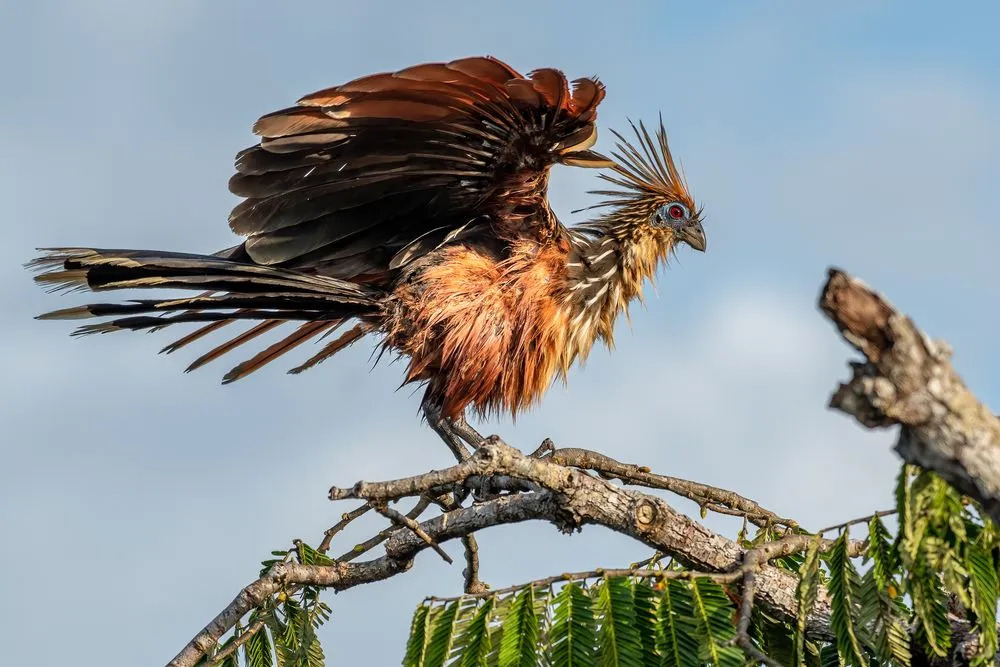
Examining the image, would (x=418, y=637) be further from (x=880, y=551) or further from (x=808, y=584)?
(x=880, y=551)

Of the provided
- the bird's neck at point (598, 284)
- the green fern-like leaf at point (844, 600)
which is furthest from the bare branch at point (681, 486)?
the bird's neck at point (598, 284)

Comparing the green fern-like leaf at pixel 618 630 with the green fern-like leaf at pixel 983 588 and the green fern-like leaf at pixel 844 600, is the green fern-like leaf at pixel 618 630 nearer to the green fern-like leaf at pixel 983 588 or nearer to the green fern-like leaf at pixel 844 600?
the green fern-like leaf at pixel 844 600

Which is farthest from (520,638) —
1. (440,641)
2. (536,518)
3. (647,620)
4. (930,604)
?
(930,604)

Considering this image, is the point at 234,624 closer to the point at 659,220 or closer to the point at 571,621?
the point at 571,621

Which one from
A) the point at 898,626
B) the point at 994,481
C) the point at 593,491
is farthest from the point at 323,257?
the point at 994,481

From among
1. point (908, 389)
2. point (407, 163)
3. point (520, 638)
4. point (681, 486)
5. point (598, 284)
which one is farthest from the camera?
point (598, 284)

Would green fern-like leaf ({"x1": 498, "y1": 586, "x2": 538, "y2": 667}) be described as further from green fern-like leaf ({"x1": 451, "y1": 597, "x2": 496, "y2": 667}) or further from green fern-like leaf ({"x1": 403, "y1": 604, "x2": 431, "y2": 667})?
green fern-like leaf ({"x1": 403, "y1": 604, "x2": 431, "y2": 667})

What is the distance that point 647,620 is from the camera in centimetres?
289

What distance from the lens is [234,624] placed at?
11.9 ft

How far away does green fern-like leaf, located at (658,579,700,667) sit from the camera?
2805 mm

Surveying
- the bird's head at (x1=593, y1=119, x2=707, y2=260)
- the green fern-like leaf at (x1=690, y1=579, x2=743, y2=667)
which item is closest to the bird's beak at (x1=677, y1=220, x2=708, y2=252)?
the bird's head at (x1=593, y1=119, x2=707, y2=260)

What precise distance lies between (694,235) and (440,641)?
10.7 ft

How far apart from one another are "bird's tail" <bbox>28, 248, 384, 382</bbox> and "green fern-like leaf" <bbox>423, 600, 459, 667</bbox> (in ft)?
6.70

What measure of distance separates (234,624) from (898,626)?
6.96 feet
